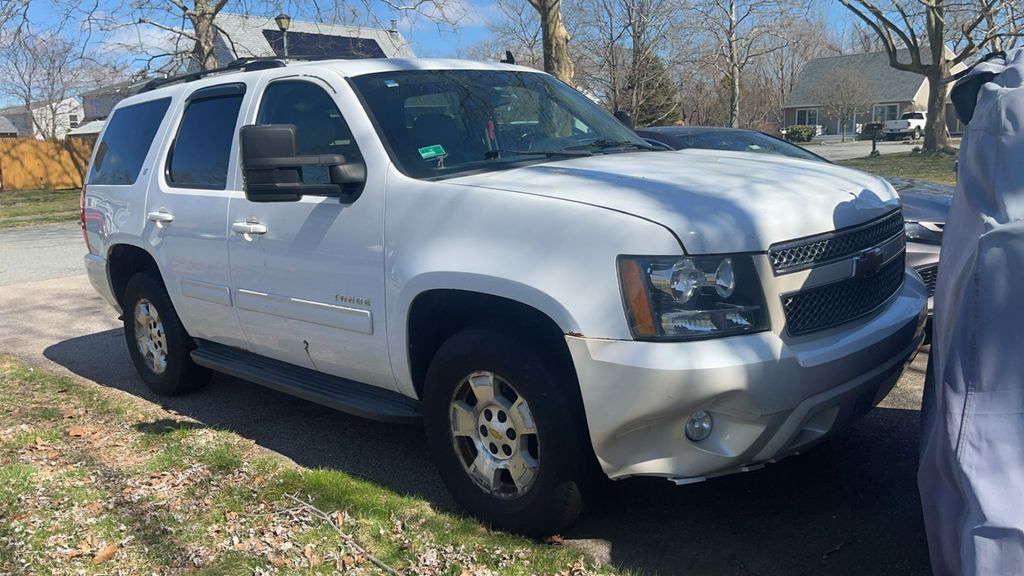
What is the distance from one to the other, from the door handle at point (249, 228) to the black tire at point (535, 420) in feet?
4.40

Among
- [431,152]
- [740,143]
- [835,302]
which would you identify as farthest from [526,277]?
[740,143]

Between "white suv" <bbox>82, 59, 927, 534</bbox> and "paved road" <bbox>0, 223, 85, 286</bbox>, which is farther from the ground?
"white suv" <bbox>82, 59, 927, 534</bbox>

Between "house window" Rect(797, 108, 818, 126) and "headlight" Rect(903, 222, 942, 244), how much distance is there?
69824mm

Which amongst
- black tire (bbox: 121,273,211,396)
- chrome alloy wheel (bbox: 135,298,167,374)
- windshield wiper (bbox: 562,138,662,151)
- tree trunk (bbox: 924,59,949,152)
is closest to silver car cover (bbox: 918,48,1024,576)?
windshield wiper (bbox: 562,138,662,151)

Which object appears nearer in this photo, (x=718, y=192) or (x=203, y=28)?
(x=718, y=192)

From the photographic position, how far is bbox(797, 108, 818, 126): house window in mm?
71875

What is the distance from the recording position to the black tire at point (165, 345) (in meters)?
5.68

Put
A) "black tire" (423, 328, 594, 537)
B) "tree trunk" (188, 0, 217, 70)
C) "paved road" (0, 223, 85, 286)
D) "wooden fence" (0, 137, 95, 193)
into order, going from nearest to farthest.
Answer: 1. "black tire" (423, 328, 594, 537)
2. "paved road" (0, 223, 85, 286)
3. "tree trunk" (188, 0, 217, 70)
4. "wooden fence" (0, 137, 95, 193)

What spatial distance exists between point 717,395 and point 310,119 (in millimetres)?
2599

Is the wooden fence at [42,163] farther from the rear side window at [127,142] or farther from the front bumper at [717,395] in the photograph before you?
the front bumper at [717,395]

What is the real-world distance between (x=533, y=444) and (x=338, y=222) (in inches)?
54.5

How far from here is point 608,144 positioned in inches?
182

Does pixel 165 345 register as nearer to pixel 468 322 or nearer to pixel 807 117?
pixel 468 322

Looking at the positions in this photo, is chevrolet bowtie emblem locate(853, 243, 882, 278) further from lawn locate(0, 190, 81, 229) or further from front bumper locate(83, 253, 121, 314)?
lawn locate(0, 190, 81, 229)
